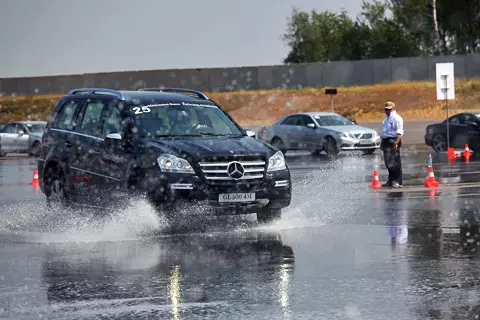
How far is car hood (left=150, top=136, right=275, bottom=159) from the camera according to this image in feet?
42.8

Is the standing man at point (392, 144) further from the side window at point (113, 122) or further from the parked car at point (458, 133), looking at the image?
the parked car at point (458, 133)

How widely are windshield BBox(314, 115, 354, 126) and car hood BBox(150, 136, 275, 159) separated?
22747 millimetres

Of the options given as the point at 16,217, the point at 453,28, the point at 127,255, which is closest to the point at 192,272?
the point at 127,255

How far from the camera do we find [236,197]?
13055 millimetres

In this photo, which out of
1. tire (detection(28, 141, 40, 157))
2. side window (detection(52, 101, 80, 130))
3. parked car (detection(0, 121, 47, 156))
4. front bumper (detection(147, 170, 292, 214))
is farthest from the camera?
parked car (detection(0, 121, 47, 156))

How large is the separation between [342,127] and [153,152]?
23213 mm

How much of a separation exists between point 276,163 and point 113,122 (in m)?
2.28

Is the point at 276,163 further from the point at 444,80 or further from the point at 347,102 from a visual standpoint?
the point at 347,102

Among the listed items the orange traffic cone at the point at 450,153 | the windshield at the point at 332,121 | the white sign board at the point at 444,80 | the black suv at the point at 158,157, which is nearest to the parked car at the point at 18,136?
the windshield at the point at 332,121

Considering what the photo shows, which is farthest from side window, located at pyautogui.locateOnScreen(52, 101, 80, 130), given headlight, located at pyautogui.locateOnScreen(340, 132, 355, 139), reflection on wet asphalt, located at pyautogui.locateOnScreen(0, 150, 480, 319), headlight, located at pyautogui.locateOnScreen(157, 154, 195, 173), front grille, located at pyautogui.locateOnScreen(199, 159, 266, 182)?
headlight, located at pyautogui.locateOnScreen(340, 132, 355, 139)

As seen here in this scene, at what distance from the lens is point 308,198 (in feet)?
57.7

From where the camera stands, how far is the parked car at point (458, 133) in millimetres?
33219

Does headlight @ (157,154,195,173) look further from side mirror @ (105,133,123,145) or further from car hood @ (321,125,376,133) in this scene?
car hood @ (321,125,376,133)

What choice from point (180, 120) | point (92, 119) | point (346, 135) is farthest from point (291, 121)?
point (180, 120)
